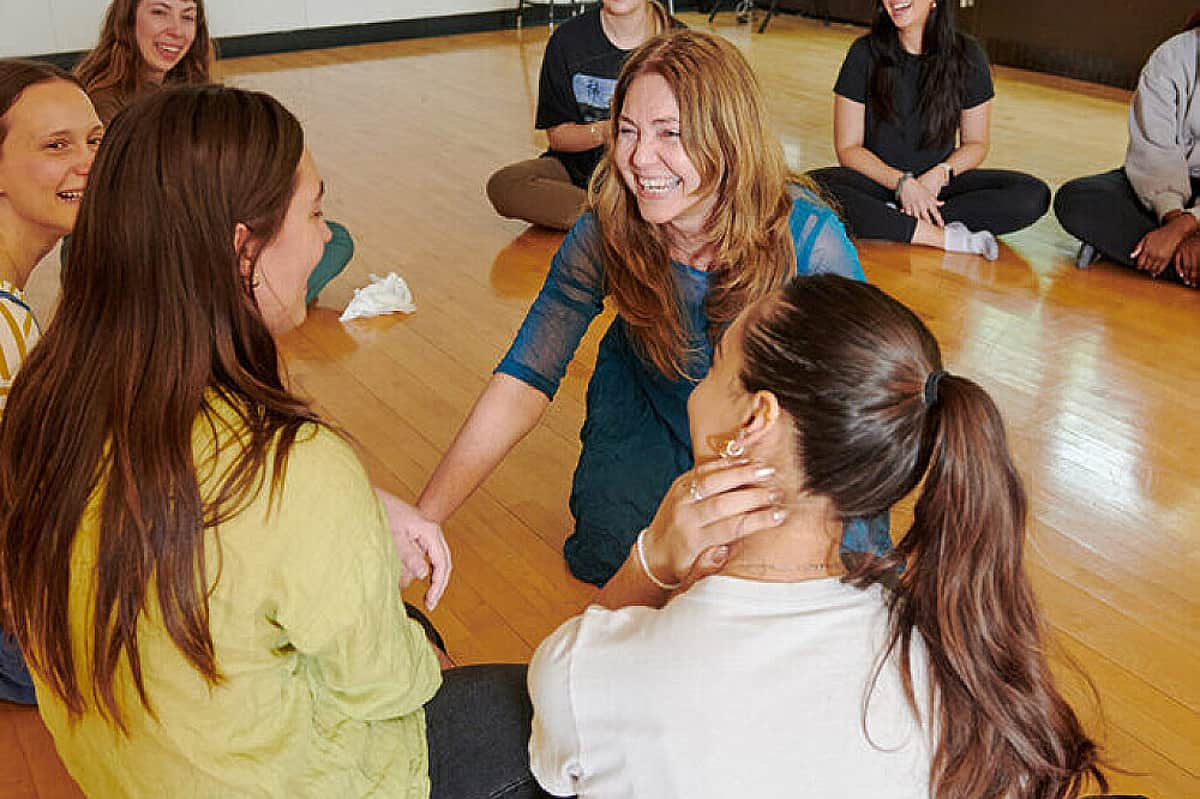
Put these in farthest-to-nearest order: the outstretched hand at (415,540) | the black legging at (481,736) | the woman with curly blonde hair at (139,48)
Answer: the woman with curly blonde hair at (139,48)
the outstretched hand at (415,540)
the black legging at (481,736)

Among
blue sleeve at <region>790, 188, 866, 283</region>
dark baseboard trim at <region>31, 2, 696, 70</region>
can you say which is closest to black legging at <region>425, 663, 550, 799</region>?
blue sleeve at <region>790, 188, 866, 283</region>

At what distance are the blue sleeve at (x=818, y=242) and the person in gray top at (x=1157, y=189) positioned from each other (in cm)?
210

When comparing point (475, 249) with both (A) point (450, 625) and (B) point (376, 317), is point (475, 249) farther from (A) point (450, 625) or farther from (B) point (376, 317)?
(A) point (450, 625)

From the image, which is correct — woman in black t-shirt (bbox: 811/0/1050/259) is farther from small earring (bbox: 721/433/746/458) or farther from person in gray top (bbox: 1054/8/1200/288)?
small earring (bbox: 721/433/746/458)

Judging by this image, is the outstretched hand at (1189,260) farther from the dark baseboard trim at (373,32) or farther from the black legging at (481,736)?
the dark baseboard trim at (373,32)

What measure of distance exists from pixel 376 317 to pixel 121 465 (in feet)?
8.88

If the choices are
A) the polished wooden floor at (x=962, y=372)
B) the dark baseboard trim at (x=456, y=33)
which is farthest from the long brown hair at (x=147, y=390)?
the dark baseboard trim at (x=456, y=33)

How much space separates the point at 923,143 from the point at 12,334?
10.3 feet

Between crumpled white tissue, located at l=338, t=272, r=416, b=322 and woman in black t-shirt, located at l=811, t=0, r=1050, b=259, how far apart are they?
1500 millimetres

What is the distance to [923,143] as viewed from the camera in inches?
167

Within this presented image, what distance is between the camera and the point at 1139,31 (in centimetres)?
655

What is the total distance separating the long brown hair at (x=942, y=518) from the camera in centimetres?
115

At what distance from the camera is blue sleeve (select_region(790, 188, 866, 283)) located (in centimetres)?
212

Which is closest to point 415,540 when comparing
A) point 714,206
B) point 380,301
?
point 714,206
